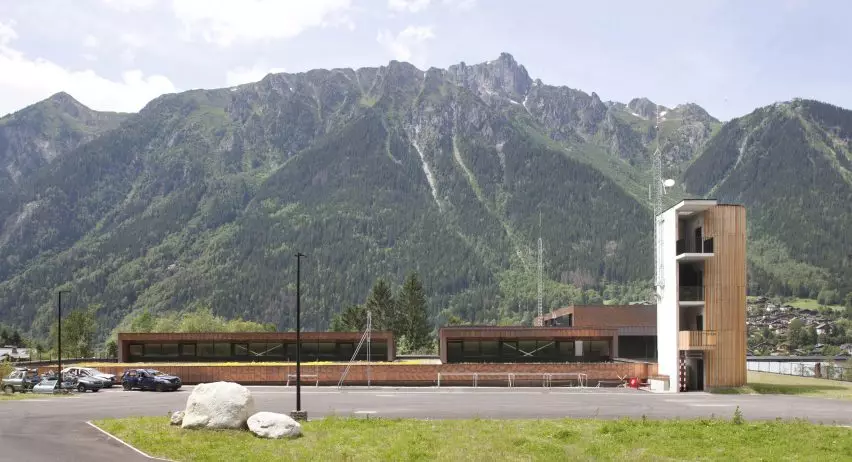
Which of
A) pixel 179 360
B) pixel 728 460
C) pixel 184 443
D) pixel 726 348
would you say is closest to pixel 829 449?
pixel 728 460

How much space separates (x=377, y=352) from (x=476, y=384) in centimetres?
2141

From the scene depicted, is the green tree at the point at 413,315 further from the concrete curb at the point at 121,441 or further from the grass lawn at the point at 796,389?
the concrete curb at the point at 121,441

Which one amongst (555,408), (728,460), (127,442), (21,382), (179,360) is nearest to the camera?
(728,460)

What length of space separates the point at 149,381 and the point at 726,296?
43.2m

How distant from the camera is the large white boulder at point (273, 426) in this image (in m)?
31.7

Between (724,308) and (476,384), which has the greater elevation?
→ (724,308)

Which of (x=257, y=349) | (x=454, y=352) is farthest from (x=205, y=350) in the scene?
(x=454, y=352)

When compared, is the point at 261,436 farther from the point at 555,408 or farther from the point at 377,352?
the point at 377,352

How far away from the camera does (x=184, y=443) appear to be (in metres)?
30.2

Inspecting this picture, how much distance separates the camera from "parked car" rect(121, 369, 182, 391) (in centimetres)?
6072

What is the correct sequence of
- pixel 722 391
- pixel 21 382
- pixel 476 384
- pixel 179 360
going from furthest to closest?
pixel 179 360 < pixel 476 384 < pixel 21 382 < pixel 722 391

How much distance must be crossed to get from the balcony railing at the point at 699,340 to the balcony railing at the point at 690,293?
2.81m

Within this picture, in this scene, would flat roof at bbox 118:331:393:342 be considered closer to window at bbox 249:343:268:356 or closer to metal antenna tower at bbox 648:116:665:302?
window at bbox 249:343:268:356

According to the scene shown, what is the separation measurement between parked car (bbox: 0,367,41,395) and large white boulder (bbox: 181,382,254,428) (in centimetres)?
3103
